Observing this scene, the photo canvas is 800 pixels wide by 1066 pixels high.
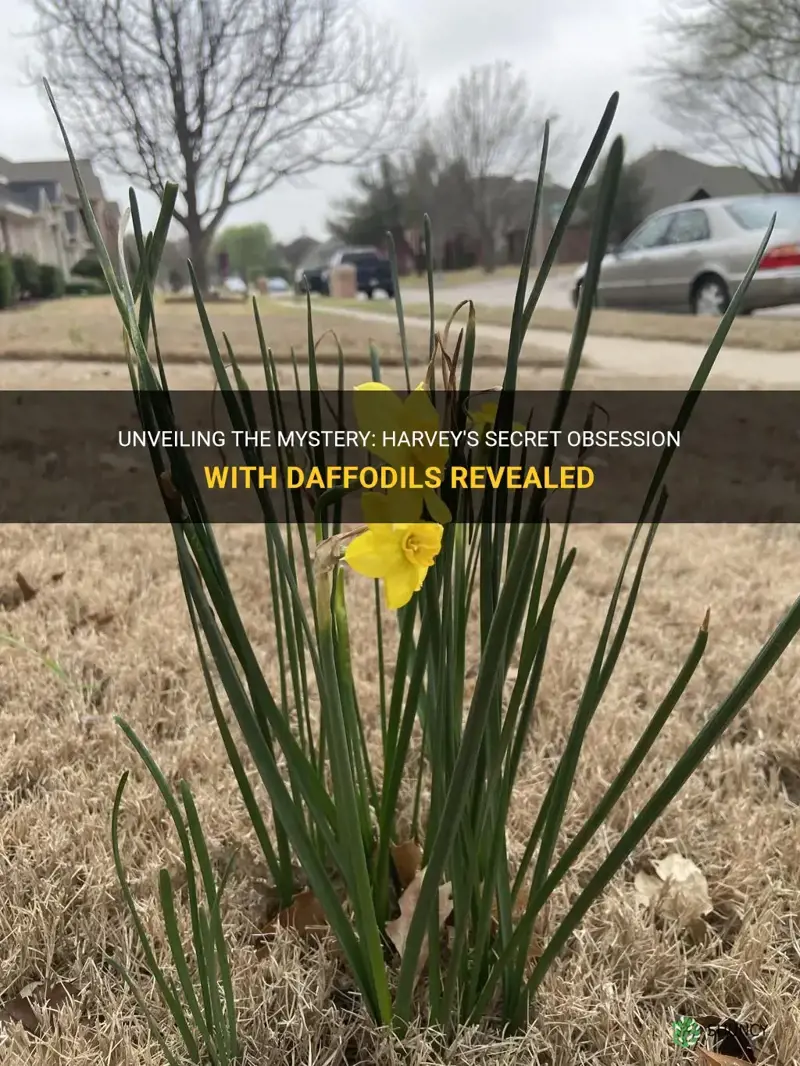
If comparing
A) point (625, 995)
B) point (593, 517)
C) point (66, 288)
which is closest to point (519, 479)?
point (625, 995)

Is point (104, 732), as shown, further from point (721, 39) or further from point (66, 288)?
point (721, 39)

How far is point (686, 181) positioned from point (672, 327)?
167 inches

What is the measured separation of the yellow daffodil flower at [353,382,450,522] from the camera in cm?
27

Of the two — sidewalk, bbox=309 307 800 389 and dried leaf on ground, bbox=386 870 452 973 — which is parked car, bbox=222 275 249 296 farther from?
dried leaf on ground, bbox=386 870 452 973

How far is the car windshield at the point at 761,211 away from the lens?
3408 mm

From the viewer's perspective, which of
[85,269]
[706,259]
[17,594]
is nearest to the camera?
[17,594]

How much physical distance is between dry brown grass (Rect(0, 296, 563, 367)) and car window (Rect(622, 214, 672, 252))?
1666mm

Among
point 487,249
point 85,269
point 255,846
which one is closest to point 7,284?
point 85,269

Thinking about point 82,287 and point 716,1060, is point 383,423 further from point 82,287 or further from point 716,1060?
point 82,287

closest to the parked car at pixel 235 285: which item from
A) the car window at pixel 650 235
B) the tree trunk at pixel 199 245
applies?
the tree trunk at pixel 199 245

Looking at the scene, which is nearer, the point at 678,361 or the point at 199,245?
the point at 199,245

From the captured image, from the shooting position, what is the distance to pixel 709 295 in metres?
3.79

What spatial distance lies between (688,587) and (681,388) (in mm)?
1753

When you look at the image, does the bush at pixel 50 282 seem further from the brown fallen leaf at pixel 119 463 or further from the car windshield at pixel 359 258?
the car windshield at pixel 359 258
